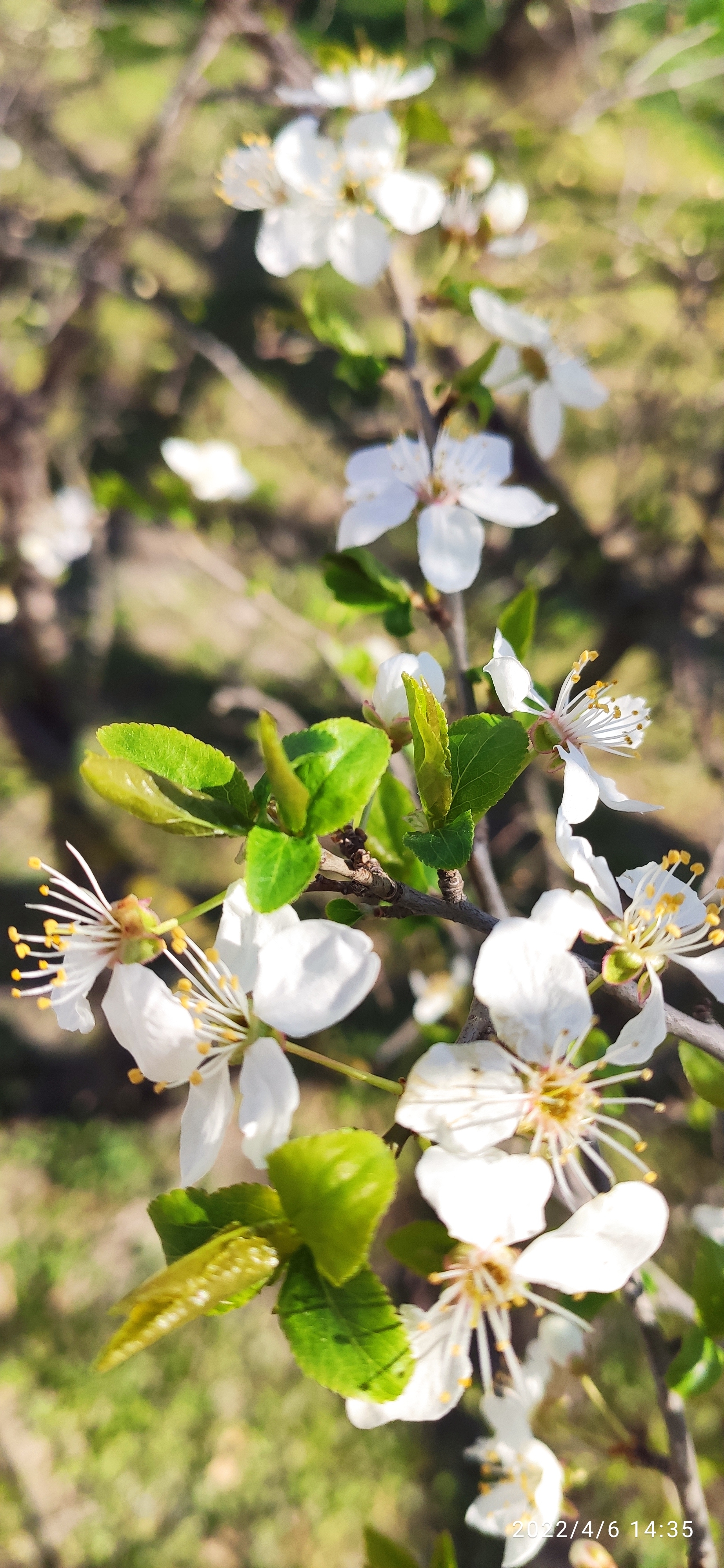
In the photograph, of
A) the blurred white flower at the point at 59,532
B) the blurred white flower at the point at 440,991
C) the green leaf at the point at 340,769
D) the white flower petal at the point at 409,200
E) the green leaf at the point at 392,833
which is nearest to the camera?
the green leaf at the point at 340,769

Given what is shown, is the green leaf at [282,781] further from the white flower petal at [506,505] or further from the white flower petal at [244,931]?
the white flower petal at [506,505]

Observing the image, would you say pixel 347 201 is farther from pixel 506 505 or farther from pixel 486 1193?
pixel 486 1193

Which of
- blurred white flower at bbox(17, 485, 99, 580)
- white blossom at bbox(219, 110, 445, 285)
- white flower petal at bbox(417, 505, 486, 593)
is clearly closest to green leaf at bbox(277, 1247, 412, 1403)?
white flower petal at bbox(417, 505, 486, 593)

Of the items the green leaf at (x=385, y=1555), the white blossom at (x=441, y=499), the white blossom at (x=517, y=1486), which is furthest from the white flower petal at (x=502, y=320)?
the green leaf at (x=385, y=1555)

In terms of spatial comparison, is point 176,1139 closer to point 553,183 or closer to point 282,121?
point 553,183

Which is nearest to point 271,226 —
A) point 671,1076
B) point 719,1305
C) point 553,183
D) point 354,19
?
point 719,1305

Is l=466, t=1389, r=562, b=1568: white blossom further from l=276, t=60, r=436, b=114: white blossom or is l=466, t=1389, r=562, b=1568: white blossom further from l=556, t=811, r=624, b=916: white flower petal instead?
l=276, t=60, r=436, b=114: white blossom
